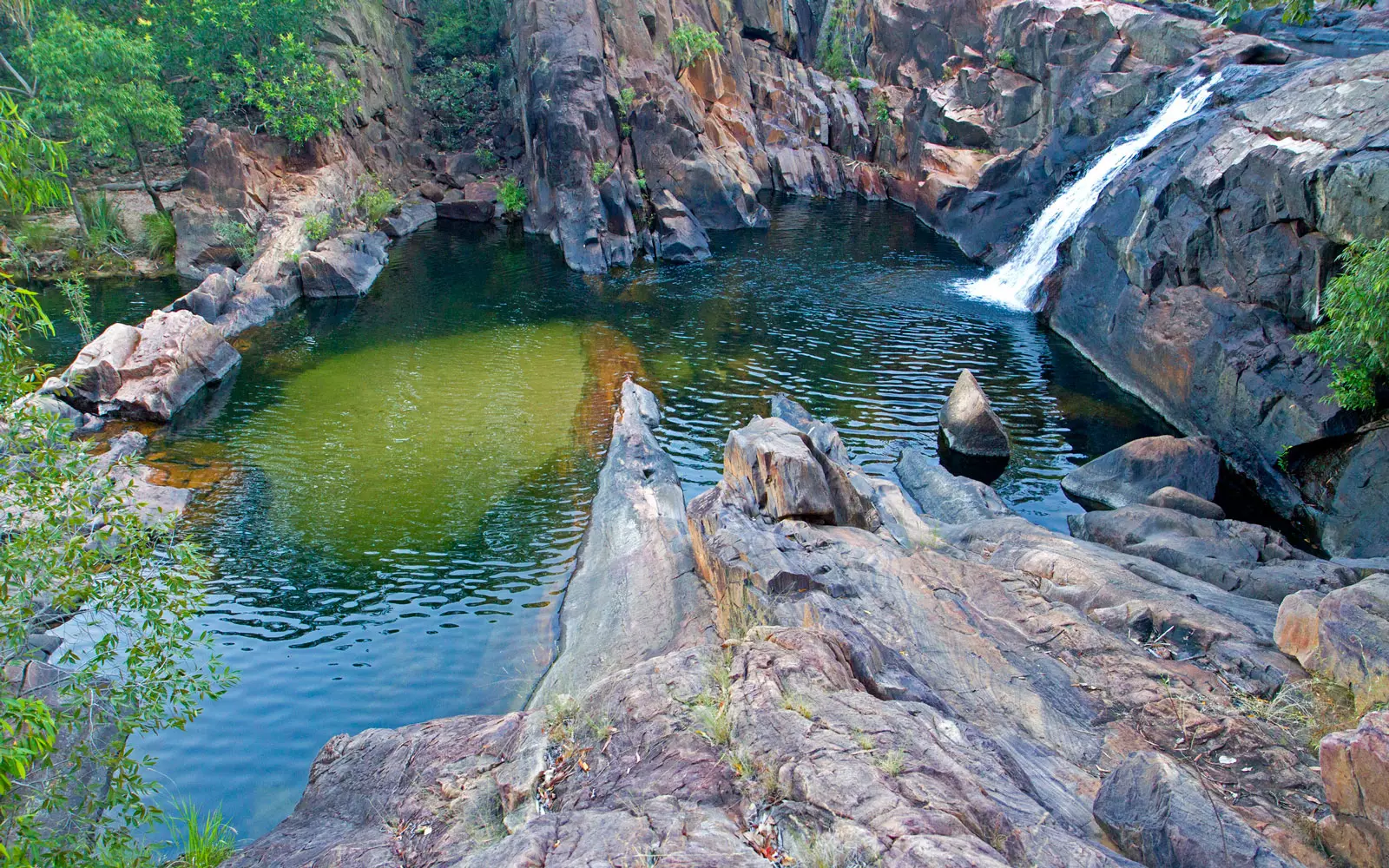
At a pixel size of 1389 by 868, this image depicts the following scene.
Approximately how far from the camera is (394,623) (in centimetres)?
1367

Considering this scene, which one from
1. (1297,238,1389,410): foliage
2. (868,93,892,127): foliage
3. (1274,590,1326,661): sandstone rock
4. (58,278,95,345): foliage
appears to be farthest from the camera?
(868,93,892,127): foliage

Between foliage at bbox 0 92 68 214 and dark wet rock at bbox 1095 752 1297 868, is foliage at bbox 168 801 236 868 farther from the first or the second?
dark wet rock at bbox 1095 752 1297 868

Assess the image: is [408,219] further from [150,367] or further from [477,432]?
[477,432]

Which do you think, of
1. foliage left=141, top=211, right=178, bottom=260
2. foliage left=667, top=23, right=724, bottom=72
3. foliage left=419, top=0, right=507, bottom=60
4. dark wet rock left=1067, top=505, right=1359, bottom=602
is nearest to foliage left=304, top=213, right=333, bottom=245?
foliage left=141, top=211, right=178, bottom=260

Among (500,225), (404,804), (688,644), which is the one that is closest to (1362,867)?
(688,644)

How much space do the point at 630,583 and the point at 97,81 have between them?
99.2 feet

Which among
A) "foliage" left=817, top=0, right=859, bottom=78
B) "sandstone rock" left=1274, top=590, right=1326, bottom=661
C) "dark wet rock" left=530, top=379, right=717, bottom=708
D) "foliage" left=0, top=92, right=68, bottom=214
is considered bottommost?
"dark wet rock" left=530, top=379, right=717, bottom=708

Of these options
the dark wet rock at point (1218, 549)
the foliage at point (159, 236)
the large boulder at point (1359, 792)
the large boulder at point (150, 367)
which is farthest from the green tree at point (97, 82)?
the large boulder at point (1359, 792)

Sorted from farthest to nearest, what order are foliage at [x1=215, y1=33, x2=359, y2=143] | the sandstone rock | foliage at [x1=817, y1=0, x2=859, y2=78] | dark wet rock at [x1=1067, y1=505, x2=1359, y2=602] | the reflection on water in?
foliage at [x1=817, y1=0, x2=859, y2=78]
foliage at [x1=215, y1=33, x2=359, y2=143]
dark wet rock at [x1=1067, y1=505, x2=1359, y2=602]
the reflection on water
the sandstone rock

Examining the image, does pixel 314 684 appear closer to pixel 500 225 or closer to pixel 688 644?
pixel 688 644

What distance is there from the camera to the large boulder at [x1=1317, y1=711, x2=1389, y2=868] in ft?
20.9

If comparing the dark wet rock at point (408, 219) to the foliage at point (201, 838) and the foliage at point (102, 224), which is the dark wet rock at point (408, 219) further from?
the foliage at point (201, 838)

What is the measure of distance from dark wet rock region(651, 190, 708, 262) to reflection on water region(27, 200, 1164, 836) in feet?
4.06

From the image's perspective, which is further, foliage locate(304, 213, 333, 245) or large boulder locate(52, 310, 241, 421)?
foliage locate(304, 213, 333, 245)
